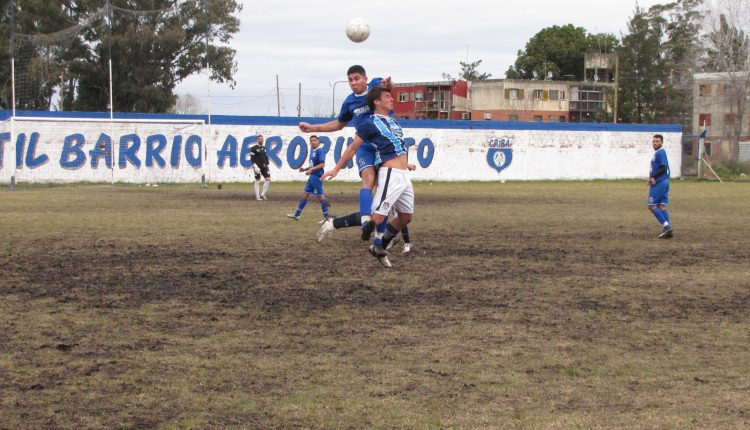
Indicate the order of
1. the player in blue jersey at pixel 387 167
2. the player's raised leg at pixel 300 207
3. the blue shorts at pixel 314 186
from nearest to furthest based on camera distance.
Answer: the player in blue jersey at pixel 387 167 → the player's raised leg at pixel 300 207 → the blue shorts at pixel 314 186

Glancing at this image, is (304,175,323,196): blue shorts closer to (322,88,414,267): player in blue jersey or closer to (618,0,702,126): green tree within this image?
(322,88,414,267): player in blue jersey

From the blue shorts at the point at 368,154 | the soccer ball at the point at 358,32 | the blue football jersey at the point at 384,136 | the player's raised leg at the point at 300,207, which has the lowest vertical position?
the player's raised leg at the point at 300,207

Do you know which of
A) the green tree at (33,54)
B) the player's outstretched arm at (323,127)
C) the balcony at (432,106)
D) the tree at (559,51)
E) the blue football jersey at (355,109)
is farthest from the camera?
the tree at (559,51)

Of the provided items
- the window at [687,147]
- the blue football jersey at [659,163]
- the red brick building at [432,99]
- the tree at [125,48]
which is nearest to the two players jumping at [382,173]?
the blue football jersey at [659,163]

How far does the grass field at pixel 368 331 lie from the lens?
5.46 metres

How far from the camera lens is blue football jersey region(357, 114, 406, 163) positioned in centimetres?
1150

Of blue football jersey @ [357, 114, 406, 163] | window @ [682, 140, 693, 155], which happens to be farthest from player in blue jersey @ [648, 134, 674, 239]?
window @ [682, 140, 693, 155]

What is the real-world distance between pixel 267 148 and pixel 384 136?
29.5 metres

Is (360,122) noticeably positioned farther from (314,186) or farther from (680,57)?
(680,57)

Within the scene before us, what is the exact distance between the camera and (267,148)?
133 feet

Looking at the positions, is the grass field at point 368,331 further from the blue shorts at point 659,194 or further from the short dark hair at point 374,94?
the short dark hair at point 374,94

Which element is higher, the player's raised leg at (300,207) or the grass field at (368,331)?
the player's raised leg at (300,207)

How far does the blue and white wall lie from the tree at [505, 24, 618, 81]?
66.4 meters

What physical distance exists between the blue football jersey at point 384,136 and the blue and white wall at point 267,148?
24881 mm
